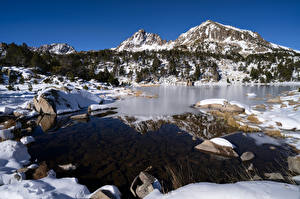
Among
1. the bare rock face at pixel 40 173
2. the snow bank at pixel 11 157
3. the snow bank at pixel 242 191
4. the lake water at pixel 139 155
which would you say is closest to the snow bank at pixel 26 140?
the lake water at pixel 139 155

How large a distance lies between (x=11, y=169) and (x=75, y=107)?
16.4m

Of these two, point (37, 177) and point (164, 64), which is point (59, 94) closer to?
point (37, 177)

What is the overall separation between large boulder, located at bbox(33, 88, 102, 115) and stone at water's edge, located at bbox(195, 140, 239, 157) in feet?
A: 62.9

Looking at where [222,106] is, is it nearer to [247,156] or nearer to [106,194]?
[247,156]

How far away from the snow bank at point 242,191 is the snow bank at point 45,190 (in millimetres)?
3454

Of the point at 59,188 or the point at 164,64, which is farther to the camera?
the point at 164,64

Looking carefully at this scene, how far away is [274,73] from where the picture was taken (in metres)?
130

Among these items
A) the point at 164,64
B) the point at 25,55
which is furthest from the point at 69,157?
the point at 164,64

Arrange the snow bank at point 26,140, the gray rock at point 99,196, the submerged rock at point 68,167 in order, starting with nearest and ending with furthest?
1. the gray rock at point 99,196
2. the submerged rock at point 68,167
3. the snow bank at point 26,140

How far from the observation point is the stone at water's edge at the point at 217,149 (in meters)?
8.63

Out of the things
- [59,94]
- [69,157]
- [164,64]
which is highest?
[164,64]

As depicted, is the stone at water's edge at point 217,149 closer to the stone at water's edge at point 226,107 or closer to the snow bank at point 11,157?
the snow bank at point 11,157

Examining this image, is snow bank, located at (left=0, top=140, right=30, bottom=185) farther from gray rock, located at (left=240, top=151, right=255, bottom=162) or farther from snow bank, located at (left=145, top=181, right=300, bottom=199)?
gray rock, located at (left=240, top=151, right=255, bottom=162)

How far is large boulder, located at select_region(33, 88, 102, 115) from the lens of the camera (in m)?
19.3
